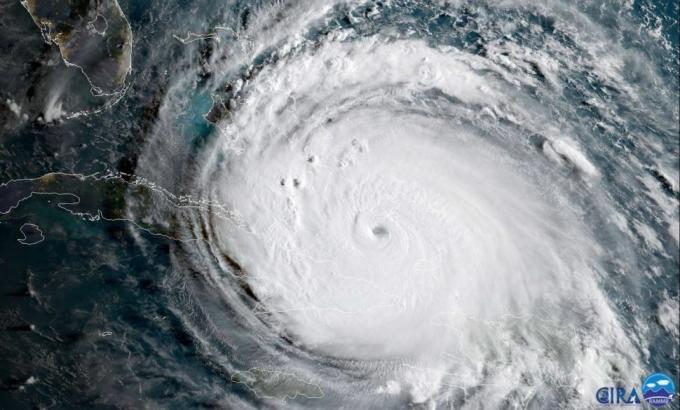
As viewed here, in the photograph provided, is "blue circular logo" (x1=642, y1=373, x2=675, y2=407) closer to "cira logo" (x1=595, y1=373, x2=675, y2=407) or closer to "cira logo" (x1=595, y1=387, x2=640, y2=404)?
"cira logo" (x1=595, y1=373, x2=675, y2=407)

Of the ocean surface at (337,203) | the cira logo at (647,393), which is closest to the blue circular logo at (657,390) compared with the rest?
the cira logo at (647,393)

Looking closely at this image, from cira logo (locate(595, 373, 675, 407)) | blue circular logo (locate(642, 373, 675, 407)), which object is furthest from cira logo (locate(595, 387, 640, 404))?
blue circular logo (locate(642, 373, 675, 407))

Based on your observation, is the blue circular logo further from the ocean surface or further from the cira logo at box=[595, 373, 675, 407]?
the ocean surface

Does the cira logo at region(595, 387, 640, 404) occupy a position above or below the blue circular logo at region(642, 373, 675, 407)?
below

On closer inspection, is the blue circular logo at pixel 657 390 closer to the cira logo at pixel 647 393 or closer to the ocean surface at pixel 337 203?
the cira logo at pixel 647 393

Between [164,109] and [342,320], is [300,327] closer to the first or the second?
[342,320]

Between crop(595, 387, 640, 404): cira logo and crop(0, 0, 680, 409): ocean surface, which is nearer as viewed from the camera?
crop(0, 0, 680, 409): ocean surface
